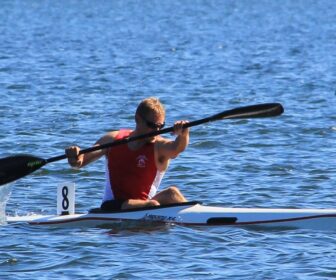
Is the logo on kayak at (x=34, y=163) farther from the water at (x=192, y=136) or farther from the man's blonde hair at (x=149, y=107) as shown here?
the man's blonde hair at (x=149, y=107)

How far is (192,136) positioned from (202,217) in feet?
20.5

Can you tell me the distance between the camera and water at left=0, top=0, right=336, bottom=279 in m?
10.7

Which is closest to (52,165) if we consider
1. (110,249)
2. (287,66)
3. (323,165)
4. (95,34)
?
(323,165)

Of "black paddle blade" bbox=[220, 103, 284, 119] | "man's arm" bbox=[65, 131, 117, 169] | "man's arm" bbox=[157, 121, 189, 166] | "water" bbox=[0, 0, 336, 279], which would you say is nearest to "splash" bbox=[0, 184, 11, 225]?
"water" bbox=[0, 0, 336, 279]

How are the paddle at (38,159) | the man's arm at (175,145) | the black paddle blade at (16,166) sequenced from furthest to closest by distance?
the black paddle blade at (16,166) → the paddle at (38,159) → the man's arm at (175,145)

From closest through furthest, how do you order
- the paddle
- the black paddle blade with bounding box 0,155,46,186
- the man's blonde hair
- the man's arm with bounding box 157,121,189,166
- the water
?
the water, the man's arm with bounding box 157,121,189,166, the man's blonde hair, the paddle, the black paddle blade with bounding box 0,155,46,186

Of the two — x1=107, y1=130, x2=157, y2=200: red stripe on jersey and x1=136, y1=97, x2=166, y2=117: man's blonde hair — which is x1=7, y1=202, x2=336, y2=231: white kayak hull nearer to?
x1=107, y1=130, x2=157, y2=200: red stripe on jersey

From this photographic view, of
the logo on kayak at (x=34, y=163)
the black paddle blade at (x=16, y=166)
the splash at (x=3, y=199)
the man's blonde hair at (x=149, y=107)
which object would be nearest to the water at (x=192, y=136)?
the splash at (x=3, y=199)

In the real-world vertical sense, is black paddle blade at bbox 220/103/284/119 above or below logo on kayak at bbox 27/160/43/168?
above

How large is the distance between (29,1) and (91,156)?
2690 inches

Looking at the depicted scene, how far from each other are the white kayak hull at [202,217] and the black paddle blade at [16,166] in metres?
0.71

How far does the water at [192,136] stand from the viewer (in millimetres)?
10734

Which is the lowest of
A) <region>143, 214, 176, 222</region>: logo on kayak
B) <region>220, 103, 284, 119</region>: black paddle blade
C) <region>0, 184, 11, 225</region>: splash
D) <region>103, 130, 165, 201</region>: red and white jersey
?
<region>143, 214, 176, 222</region>: logo on kayak

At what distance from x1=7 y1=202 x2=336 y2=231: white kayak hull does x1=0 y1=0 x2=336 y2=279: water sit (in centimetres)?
10
